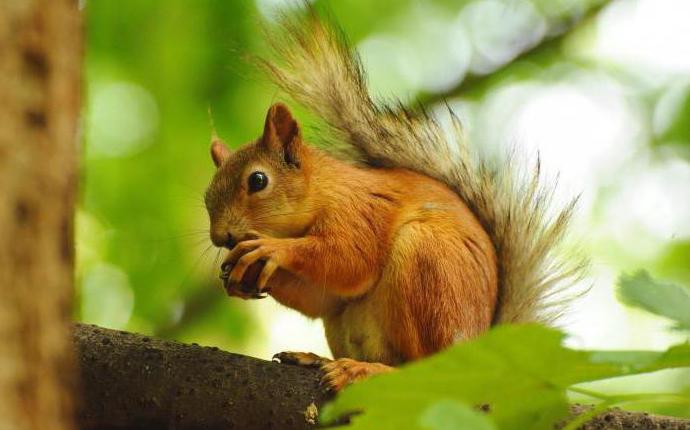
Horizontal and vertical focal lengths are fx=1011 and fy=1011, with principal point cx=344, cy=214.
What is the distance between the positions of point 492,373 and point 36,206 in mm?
501

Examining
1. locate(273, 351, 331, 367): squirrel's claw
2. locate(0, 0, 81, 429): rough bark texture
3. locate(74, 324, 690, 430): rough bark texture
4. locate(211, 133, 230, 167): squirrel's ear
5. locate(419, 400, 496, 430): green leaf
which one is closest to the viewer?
locate(0, 0, 81, 429): rough bark texture

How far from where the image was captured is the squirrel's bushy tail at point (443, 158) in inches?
130

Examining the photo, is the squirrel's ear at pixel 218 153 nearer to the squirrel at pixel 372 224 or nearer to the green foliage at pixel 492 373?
the squirrel at pixel 372 224

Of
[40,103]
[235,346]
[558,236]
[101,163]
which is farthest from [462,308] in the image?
[40,103]

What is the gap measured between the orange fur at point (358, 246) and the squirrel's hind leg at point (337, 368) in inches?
1.3

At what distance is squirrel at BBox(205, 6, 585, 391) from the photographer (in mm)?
2980

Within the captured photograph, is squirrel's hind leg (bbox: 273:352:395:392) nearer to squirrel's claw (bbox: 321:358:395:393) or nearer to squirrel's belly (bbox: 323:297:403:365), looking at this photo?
squirrel's claw (bbox: 321:358:395:393)

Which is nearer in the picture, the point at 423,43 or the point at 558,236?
the point at 558,236

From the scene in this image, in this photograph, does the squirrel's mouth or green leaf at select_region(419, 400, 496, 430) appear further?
the squirrel's mouth

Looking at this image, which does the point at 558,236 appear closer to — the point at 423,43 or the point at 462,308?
the point at 462,308

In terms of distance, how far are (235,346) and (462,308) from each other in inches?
68.2

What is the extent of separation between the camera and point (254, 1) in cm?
427

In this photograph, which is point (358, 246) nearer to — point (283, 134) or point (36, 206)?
point (283, 134)

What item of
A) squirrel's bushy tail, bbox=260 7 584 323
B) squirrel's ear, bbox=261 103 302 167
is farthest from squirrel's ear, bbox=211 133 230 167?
squirrel's bushy tail, bbox=260 7 584 323
